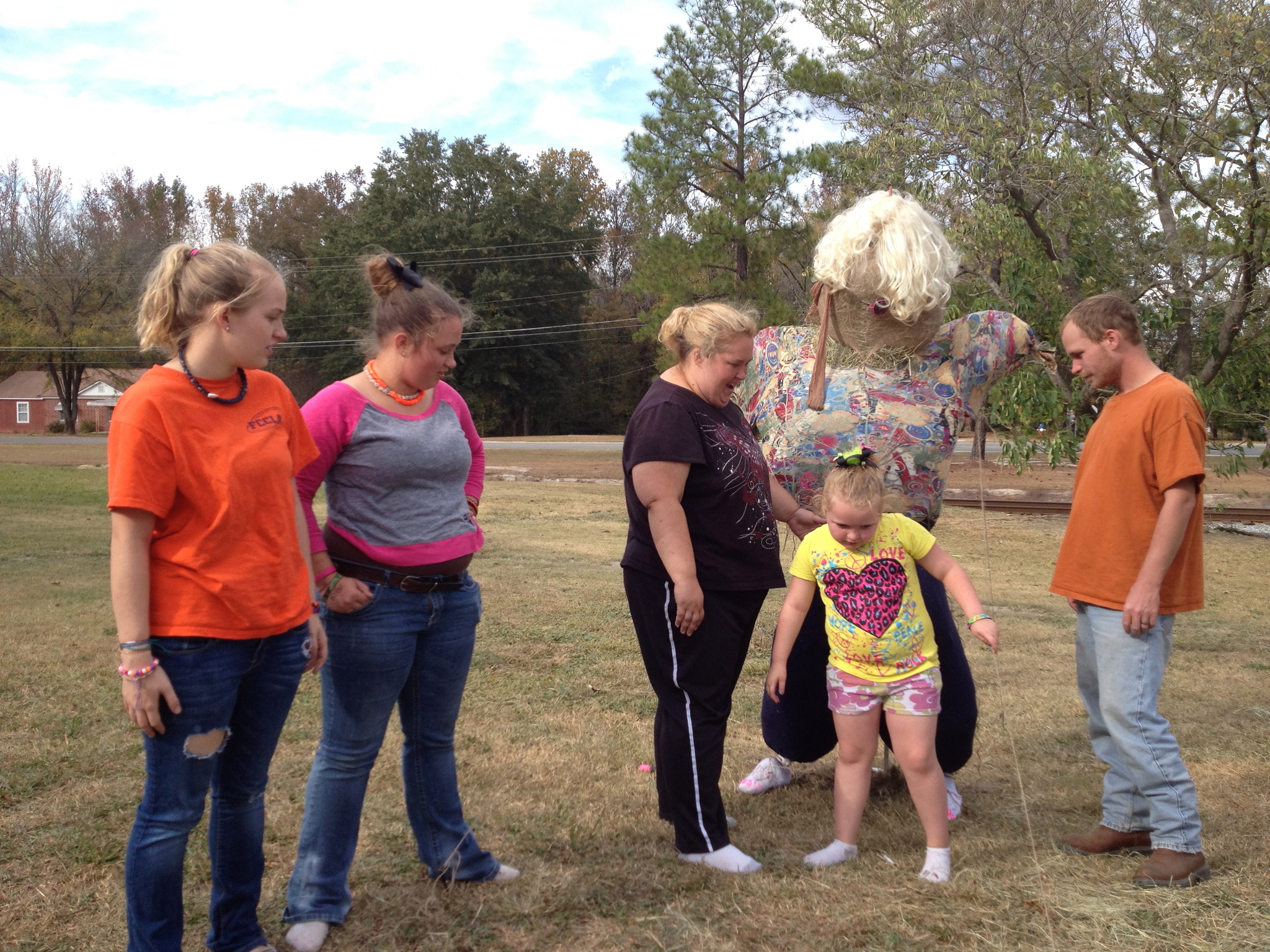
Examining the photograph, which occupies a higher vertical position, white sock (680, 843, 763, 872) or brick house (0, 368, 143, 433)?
Answer: brick house (0, 368, 143, 433)

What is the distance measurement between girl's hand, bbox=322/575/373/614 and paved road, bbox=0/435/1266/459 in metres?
23.8

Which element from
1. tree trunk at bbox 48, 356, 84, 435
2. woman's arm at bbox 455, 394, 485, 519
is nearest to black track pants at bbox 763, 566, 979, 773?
woman's arm at bbox 455, 394, 485, 519

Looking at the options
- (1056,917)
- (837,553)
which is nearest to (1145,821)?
(1056,917)

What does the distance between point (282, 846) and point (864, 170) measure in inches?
371

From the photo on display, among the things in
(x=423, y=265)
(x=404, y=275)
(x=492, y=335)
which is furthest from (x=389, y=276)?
(x=423, y=265)

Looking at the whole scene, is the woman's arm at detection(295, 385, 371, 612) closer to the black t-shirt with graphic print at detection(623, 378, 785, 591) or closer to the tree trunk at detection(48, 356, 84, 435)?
the black t-shirt with graphic print at detection(623, 378, 785, 591)

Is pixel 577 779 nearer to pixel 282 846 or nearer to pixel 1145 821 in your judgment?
pixel 282 846

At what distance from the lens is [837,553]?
10.3 feet

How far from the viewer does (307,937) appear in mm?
2635

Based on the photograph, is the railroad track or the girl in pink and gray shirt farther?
the railroad track

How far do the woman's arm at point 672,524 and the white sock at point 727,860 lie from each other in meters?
0.78

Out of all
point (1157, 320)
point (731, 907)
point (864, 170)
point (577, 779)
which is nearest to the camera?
point (731, 907)

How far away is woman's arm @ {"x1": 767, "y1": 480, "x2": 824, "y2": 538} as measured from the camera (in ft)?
11.1

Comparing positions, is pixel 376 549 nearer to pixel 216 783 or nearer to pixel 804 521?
pixel 216 783
